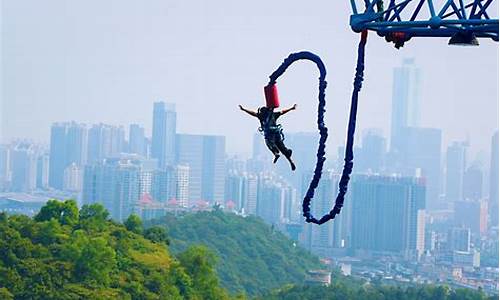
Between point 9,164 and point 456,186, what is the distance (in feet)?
56.9

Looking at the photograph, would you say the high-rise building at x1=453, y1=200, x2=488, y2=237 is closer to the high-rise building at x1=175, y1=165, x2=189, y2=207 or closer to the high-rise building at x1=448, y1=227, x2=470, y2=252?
the high-rise building at x1=448, y1=227, x2=470, y2=252

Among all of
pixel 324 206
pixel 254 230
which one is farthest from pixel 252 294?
pixel 324 206

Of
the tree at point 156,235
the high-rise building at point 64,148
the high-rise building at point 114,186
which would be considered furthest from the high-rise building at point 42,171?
the tree at point 156,235

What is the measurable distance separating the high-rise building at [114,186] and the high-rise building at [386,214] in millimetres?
7405

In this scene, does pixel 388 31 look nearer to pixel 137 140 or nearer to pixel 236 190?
pixel 236 190

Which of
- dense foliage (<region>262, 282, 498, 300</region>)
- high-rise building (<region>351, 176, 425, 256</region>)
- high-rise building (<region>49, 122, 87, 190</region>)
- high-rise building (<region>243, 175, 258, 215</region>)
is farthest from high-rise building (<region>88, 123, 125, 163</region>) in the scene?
dense foliage (<region>262, 282, 498, 300</region>)

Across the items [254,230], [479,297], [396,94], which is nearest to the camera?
[479,297]

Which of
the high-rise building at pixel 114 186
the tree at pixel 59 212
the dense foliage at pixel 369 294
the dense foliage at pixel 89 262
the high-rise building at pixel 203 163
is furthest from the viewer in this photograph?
the high-rise building at pixel 203 163

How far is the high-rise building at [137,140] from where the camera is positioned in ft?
219

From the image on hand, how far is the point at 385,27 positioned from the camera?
5.29m

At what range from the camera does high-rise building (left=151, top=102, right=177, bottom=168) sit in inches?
2589

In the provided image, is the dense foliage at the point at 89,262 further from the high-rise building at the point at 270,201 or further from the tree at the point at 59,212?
the high-rise building at the point at 270,201

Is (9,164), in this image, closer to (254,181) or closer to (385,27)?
(254,181)

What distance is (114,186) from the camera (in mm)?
56062
